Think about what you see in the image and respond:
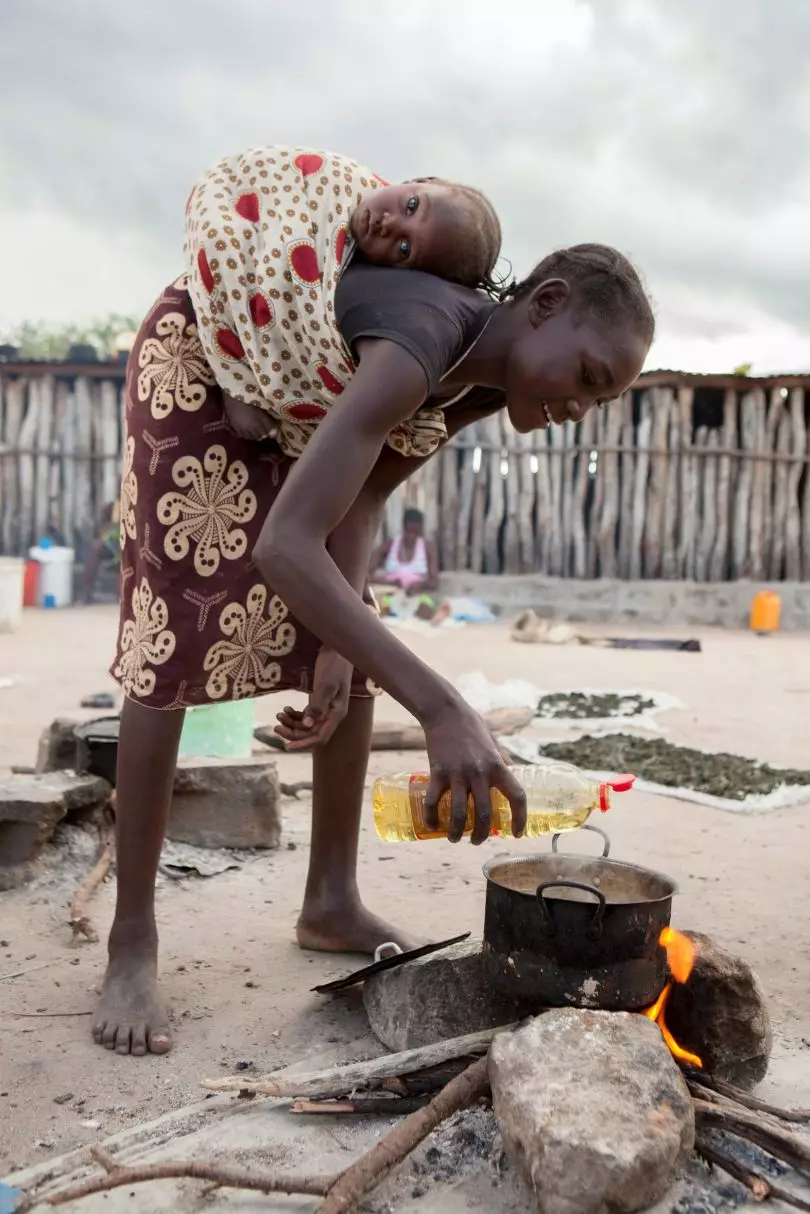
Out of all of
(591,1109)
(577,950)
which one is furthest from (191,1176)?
(577,950)

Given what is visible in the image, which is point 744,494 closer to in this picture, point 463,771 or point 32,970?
point 32,970

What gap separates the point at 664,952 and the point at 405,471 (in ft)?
3.82

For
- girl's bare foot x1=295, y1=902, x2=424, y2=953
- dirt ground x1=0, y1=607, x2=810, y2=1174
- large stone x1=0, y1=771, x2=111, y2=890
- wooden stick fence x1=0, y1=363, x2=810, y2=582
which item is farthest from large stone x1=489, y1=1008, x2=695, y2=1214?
wooden stick fence x1=0, y1=363, x2=810, y2=582

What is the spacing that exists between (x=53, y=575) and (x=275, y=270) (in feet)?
34.0

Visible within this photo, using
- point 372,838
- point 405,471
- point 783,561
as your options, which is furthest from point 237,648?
point 783,561

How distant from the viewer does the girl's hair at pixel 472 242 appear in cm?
194

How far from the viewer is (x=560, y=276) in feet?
6.17

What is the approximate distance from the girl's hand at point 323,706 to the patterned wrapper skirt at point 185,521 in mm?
179

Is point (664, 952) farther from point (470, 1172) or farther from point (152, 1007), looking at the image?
point (152, 1007)

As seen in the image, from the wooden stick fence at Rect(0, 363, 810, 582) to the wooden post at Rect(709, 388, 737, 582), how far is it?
13 mm

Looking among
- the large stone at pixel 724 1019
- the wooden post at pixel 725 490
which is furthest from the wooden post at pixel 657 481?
the large stone at pixel 724 1019

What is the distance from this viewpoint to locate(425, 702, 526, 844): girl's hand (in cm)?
153

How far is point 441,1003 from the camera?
1.97 meters

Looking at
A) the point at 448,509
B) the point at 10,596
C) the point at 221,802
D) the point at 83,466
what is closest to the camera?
the point at 221,802
